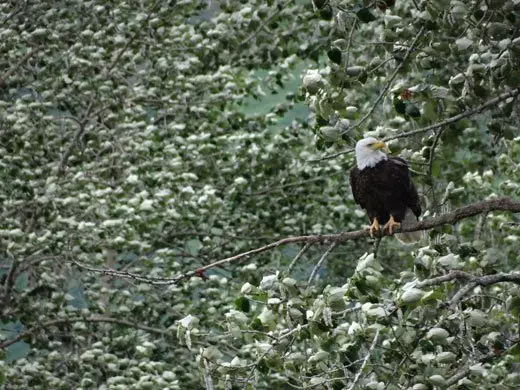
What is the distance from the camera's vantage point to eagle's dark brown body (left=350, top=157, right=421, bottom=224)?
28.8 feet

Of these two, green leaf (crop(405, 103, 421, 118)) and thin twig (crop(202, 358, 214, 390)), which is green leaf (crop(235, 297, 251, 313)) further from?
green leaf (crop(405, 103, 421, 118))

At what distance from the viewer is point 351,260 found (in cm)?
1731

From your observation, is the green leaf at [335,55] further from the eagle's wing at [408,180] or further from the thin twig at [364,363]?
the eagle's wing at [408,180]

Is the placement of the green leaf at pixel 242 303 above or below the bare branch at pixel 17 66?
above

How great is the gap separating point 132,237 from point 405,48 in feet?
20.4

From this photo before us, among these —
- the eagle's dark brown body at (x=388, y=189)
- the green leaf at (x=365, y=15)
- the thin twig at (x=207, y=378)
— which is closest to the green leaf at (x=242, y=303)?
the thin twig at (x=207, y=378)

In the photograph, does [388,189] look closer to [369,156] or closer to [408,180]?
[408,180]

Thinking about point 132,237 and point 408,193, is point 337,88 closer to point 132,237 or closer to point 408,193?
point 408,193

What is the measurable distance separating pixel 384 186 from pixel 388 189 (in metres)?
0.04

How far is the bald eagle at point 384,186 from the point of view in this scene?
28.7 ft

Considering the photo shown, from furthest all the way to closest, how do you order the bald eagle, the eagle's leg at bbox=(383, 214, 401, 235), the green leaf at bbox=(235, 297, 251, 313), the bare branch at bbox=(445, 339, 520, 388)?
the bald eagle < the eagle's leg at bbox=(383, 214, 401, 235) < the green leaf at bbox=(235, 297, 251, 313) < the bare branch at bbox=(445, 339, 520, 388)

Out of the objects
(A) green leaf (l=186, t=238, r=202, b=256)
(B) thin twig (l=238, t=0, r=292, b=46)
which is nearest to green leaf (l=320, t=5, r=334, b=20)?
(B) thin twig (l=238, t=0, r=292, b=46)

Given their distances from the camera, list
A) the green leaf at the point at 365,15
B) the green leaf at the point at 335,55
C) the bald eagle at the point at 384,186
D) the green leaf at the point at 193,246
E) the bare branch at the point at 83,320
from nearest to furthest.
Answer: the green leaf at the point at 365,15 < the green leaf at the point at 335,55 < the bald eagle at the point at 384,186 < the bare branch at the point at 83,320 < the green leaf at the point at 193,246

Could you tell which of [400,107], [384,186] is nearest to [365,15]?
[400,107]
